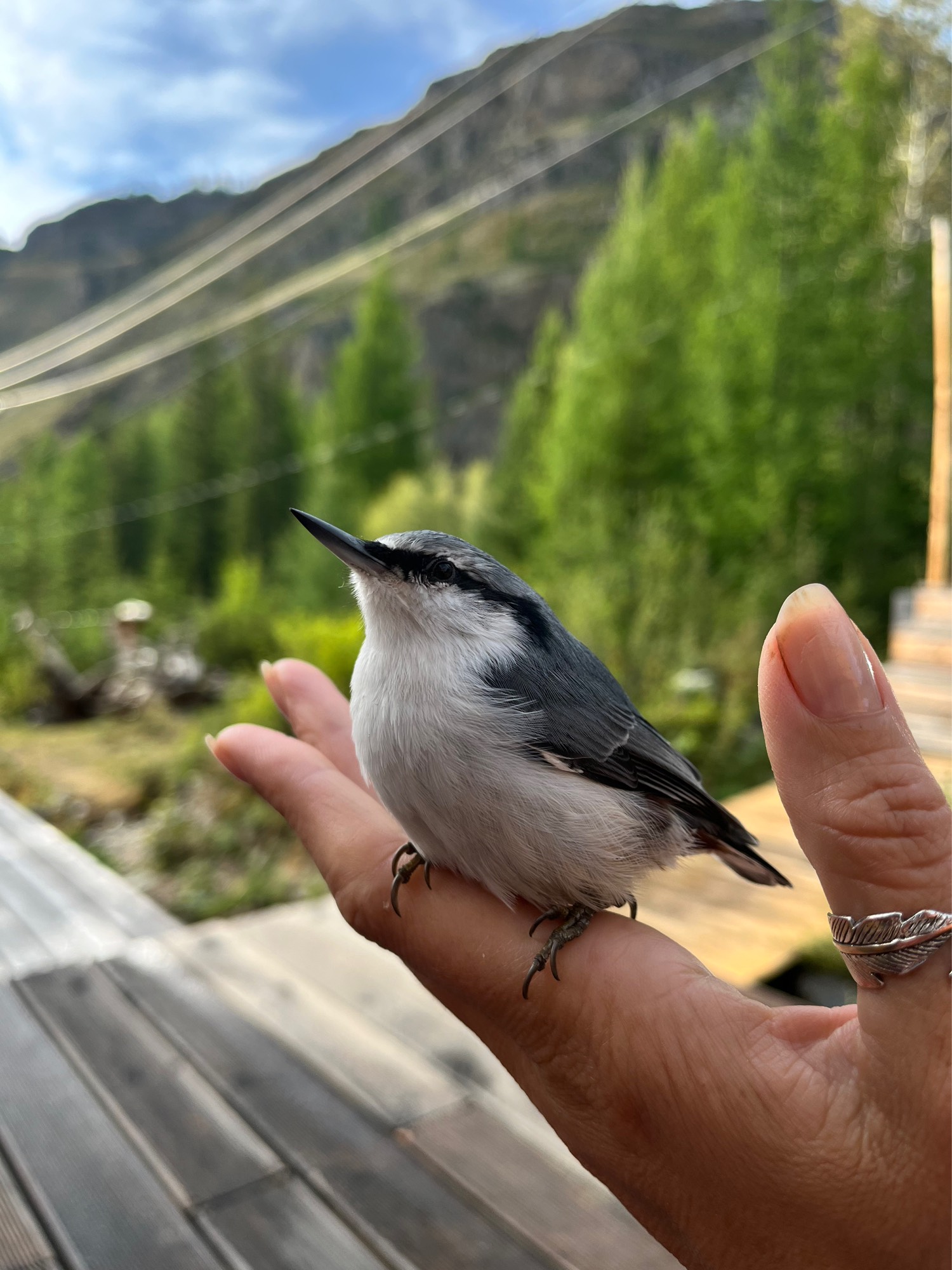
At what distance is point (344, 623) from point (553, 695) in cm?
357

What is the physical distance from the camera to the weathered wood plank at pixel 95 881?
2117 mm

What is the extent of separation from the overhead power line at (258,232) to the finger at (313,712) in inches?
173

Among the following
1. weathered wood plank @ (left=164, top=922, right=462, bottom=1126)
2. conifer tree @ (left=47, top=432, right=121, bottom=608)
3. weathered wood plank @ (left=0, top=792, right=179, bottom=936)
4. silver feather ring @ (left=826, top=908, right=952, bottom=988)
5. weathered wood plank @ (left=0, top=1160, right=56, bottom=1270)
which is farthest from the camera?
conifer tree @ (left=47, top=432, right=121, bottom=608)

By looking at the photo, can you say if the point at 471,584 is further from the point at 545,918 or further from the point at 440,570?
the point at 545,918

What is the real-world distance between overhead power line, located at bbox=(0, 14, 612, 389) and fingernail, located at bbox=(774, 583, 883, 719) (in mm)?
4940

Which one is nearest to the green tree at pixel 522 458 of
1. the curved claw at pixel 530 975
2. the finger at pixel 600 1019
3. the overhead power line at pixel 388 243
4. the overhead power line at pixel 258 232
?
the overhead power line at pixel 388 243

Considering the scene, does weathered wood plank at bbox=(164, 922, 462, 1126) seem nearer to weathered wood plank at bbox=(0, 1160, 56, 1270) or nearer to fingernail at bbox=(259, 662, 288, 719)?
weathered wood plank at bbox=(0, 1160, 56, 1270)

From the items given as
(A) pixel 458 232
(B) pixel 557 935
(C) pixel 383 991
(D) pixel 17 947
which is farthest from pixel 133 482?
(B) pixel 557 935

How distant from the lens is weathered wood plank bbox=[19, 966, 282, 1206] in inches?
45.3

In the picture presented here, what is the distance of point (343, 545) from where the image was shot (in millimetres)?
724

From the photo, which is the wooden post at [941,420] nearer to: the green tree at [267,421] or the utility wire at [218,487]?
the utility wire at [218,487]

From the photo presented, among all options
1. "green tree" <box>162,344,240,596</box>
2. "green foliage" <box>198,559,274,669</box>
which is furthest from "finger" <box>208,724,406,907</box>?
"green tree" <box>162,344,240,596</box>

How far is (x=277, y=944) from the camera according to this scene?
2.12m

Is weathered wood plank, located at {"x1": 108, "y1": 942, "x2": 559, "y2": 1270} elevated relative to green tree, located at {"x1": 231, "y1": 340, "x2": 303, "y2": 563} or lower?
lower
